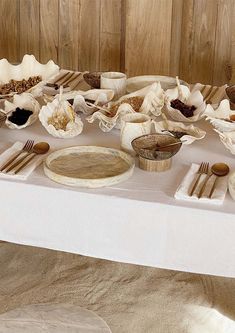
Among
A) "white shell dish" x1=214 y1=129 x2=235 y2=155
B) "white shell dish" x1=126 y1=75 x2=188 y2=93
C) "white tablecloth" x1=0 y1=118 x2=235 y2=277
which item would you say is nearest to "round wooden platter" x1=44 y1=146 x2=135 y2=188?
"white tablecloth" x1=0 y1=118 x2=235 y2=277

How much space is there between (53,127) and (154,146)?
0.31 metres

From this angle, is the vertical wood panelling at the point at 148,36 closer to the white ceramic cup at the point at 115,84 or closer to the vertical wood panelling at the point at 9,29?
the vertical wood panelling at the point at 9,29

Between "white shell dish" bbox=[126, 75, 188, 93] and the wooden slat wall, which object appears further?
the wooden slat wall

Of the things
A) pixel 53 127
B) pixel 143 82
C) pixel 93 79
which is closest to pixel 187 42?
pixel 143 82

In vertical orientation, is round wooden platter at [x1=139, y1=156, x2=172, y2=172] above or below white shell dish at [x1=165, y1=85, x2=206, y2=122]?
below

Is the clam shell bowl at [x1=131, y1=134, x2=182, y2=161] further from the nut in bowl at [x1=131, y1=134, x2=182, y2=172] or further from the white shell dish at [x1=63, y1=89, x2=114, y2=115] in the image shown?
the white shell dish at [x1=63, y1=89, x2=114, y2=115]

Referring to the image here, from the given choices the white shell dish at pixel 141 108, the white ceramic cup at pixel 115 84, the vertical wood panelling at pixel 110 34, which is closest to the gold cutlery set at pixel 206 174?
the white shell dish at pixel 141 108

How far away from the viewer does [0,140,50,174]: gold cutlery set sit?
5.27 ft

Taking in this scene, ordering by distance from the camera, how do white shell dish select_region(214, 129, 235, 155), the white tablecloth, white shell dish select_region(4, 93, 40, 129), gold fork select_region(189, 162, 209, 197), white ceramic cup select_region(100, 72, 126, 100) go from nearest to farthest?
the white tablecloth → gold fork select_region(189, 162, 209, 197) → white shell dish select_region(214, 129, 235, 155) → white shell dish select_region(4, 93, 40, 129) → white ceramic cup select_region(100, 72, 126, 100)

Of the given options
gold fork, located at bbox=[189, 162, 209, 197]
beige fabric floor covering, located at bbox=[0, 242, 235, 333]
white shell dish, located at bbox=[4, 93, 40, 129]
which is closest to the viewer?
gold fork, located at bbox=[189, 162, 209, 197]

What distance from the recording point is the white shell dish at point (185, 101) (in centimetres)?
192

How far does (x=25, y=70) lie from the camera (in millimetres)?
2221

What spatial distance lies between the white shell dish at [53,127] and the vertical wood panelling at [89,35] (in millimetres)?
1578

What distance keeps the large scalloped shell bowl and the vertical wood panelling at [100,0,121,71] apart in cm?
116
